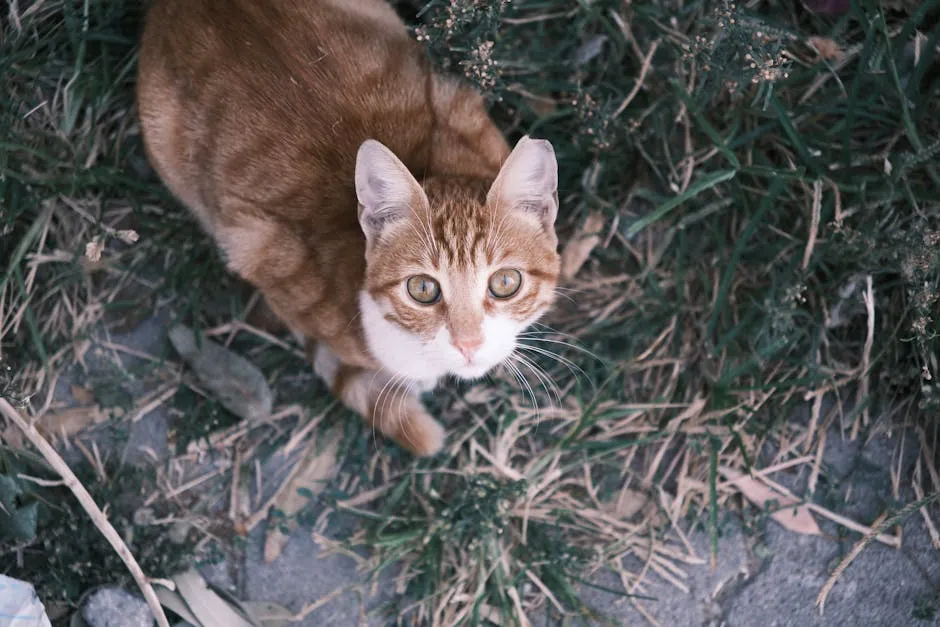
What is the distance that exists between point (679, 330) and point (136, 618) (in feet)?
6.22

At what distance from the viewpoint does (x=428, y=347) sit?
6.49 feet

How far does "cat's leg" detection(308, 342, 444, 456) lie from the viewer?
7.66ft

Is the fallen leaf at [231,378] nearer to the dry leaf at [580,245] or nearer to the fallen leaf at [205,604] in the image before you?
the fallen leaf at [205,604]

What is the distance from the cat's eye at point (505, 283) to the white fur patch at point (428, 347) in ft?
0.21

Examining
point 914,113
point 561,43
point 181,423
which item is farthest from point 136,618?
point 914,113

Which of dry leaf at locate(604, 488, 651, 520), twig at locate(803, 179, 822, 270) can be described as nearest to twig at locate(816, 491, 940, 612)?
dry leaf at locate(604, 488, 651, 520)

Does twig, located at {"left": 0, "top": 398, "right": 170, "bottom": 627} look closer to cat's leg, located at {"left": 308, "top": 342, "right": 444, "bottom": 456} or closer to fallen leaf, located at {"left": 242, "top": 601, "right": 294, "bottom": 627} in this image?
fallen leaf, located at {"left": 242, "top": 601, "right": 294, "bottom": 627}

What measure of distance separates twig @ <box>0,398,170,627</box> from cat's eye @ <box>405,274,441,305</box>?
111 cm

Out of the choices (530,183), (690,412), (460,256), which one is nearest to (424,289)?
(460,256)

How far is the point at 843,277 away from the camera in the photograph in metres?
2.38

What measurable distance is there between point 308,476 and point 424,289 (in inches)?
38.6

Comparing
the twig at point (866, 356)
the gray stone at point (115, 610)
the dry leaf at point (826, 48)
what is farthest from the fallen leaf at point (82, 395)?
the dry leaf at point (826, 48)

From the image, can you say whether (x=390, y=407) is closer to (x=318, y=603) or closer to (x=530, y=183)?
(x=318, y=603)

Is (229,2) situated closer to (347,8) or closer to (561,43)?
(347,8)
